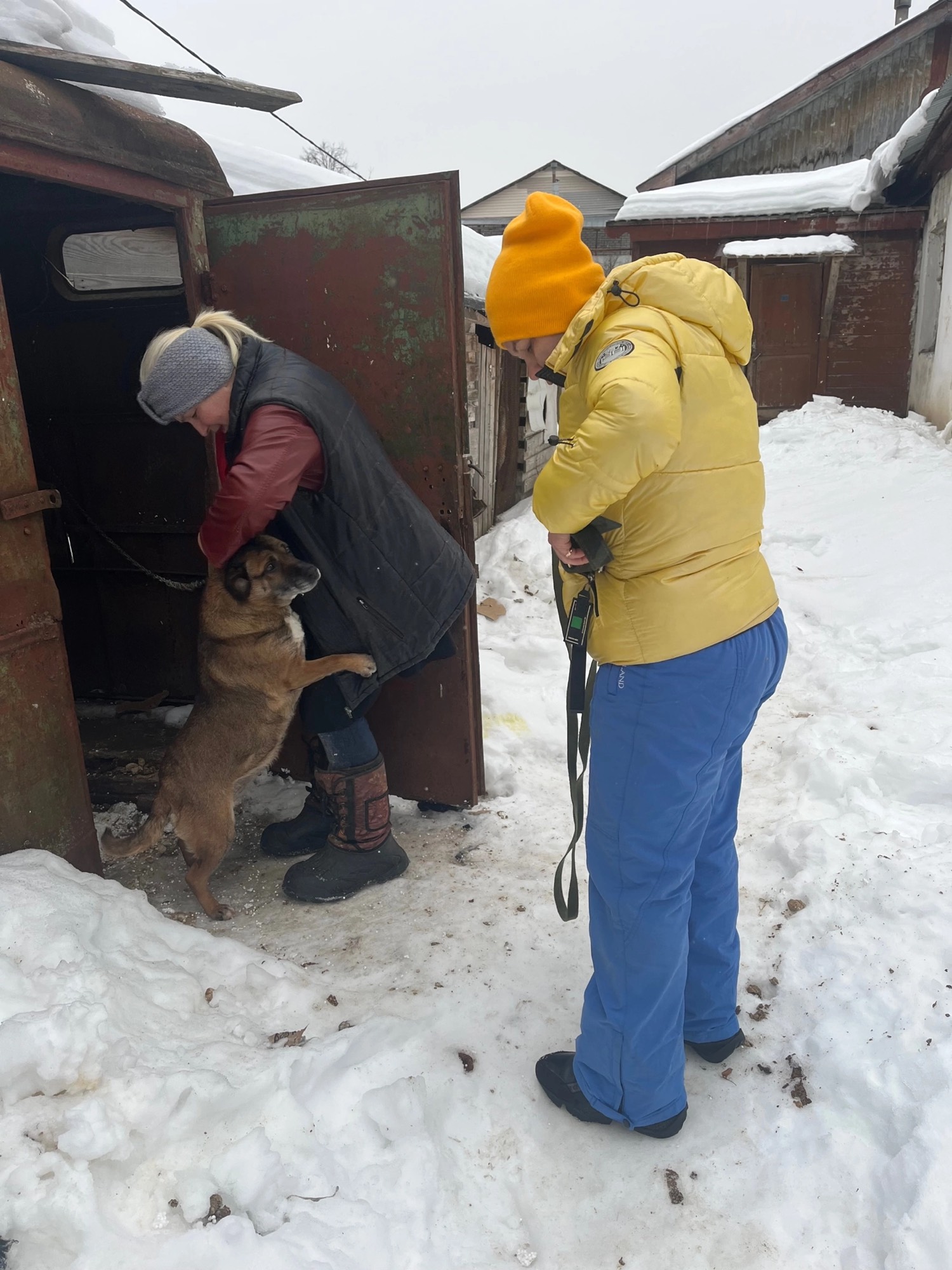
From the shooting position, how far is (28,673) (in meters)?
2.80

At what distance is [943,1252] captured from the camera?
1728 mm

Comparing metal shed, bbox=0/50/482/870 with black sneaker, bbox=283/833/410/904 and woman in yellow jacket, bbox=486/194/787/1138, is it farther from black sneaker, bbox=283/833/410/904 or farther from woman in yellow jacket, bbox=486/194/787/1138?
woman in yellow jacket, bbox=486/194/787/1138

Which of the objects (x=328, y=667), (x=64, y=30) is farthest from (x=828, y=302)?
(x=328, y=667)

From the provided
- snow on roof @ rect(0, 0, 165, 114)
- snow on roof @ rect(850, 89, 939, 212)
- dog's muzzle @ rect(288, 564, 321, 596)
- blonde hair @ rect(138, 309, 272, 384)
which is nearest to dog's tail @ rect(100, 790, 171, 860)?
dog's muzzle @ rect(288, 564, 321, 596)

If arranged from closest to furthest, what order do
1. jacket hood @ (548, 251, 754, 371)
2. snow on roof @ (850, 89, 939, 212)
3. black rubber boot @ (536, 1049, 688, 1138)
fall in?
1. jacket hood @ (548, 251, 754, 371)
2. black rubber boot @ (536, 1049, 688, 1138)
3. snow on roof @ (850, 89, 939, 212)

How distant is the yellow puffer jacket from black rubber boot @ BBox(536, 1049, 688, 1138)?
3.93 feet

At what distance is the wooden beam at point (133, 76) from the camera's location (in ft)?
8.51

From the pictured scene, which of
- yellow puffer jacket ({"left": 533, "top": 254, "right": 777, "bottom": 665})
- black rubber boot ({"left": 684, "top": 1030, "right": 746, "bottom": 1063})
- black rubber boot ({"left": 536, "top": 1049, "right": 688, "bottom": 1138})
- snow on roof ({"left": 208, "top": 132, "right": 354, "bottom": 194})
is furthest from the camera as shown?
snow on roof ({"left": 208, "top": 132, "right": 354, "bottom": 194})

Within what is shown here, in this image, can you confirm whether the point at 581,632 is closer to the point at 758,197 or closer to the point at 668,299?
the point at 668,299

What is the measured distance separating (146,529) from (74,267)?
1.45m

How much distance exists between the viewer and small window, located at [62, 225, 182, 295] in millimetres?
4320

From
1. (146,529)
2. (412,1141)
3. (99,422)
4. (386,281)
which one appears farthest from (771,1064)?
(99,422)

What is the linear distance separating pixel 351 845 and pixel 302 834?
0.44m

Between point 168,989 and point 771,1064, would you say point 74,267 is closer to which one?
point 168,989
